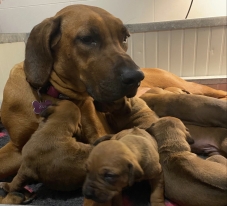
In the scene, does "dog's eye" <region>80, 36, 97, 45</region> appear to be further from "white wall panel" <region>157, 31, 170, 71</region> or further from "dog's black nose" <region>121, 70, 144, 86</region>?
"white wall panel" <region>157, 31, 170, 71</region>

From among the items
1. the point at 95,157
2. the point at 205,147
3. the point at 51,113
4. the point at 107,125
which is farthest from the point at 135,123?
the point at 95,157

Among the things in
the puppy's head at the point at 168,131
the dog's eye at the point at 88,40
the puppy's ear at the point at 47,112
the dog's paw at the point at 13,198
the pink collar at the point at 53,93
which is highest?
the dog's eye at the point at 88,40

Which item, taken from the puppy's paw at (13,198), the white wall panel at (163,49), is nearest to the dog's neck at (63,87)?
the puppy's paw at (13,198)

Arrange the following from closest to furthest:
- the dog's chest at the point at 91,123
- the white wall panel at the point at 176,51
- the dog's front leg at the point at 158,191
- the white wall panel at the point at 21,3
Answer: the dog's front leg at the point at 158,191, the dog's chest at the point at 91,123, the white wall panel at the point at 21,3, the white wall panel at the point at 176,51

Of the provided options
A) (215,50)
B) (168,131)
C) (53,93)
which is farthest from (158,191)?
(215,50)

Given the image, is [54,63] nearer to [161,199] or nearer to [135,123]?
[135,123]

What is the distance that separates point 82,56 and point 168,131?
20.0 inches

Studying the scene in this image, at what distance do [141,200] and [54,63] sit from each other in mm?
746

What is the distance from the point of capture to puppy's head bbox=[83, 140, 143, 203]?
104 cm

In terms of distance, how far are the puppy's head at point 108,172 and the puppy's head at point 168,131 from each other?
304 millimetres

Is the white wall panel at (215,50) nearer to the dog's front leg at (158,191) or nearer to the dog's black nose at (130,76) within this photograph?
the dog's black nose at (130,76)

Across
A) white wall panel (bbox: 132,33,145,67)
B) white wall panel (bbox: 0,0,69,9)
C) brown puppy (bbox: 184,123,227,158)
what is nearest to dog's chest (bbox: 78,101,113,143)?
brown puppy (bbox: 184,123,227,158)

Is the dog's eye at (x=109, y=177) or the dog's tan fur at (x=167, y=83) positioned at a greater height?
the dog's eye at (x=109, y=177)

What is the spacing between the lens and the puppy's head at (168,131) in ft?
4.42
